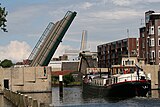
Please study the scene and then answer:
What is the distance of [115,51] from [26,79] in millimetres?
59640

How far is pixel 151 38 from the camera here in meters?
92.6

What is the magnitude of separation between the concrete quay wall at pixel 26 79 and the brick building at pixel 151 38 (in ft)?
97.3

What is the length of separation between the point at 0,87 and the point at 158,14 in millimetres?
41874

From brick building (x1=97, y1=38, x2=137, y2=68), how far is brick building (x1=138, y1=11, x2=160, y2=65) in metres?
10.4

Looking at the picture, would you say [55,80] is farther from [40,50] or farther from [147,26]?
[40,50]

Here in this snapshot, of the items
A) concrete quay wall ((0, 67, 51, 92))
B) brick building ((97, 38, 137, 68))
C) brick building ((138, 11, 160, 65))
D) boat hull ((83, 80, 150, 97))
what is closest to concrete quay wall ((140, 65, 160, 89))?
brick building ((138, 11, 160, 65))

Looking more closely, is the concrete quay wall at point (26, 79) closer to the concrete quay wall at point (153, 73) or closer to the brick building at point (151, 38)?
the concrete quay wall at point (153, 73)

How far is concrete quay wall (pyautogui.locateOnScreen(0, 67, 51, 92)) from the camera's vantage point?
68.4 metres

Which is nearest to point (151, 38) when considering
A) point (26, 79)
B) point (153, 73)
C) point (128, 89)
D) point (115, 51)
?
point (153, 73)

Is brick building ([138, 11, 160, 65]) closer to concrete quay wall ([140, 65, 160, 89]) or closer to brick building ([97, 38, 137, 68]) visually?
brick building ([97, 38, 137, 68])

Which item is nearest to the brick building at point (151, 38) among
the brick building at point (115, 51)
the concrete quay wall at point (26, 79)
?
the brick building at point (115, 51)

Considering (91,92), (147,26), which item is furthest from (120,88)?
(147,26)

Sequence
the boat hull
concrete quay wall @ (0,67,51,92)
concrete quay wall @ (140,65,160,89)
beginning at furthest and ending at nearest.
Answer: concrete quay wall @ (140,65,160,89) < concrete quay wall @ (0,67,51,92) < the boat hull

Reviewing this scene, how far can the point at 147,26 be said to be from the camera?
3782 inches
